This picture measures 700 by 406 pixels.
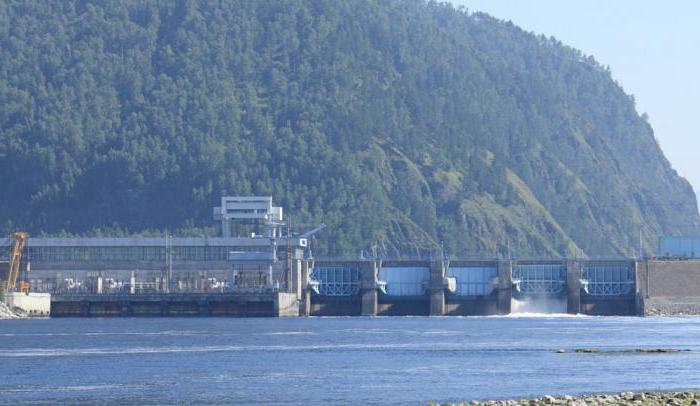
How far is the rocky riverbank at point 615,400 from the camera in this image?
84.6 m

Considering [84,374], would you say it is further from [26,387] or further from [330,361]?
[330,361]

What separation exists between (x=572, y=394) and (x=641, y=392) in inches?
147

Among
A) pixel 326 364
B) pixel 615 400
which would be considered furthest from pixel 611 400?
pixel 326 364

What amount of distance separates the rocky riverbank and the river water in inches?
281

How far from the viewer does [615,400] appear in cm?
A: 8700

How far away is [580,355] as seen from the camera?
13038 centimetres

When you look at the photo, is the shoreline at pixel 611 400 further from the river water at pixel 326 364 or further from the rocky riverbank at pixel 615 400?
the river water at pixel 326 364

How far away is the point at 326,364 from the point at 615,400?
38052 millimetres

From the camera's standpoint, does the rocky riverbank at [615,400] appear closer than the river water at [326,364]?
Yes

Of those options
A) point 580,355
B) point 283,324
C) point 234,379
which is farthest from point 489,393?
point 283,324

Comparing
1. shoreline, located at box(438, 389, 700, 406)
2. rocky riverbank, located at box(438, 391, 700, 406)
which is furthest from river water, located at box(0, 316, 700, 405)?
rocky riverbank, located at box(438, 391, 700, 406)

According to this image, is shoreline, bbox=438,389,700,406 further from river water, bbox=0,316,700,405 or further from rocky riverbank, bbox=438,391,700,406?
river water, bbox=0,316,700,405

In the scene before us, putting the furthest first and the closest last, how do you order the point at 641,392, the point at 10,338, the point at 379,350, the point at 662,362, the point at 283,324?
1. the point at 283,324
2. the point at 10,338
3. the point at 379,350
4. the point at 662,362
5. the point at 641,392

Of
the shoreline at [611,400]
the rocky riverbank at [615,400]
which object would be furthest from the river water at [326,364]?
the rocky riverbank at [615,400]
